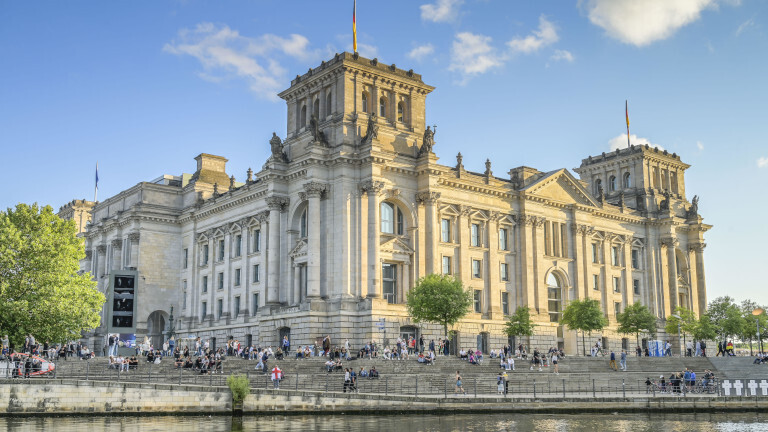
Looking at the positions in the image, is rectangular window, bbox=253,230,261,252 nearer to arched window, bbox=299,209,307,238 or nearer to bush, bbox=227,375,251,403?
arched window, bbox=299,209,307,238

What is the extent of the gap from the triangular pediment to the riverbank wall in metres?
36.4

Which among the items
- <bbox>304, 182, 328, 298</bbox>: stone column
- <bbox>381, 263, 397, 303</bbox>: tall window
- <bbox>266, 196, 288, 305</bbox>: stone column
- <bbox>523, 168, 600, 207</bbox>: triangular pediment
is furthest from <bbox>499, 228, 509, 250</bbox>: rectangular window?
<bbox>266, 196, 288, 305</bbox>: stone column

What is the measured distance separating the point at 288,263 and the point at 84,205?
2052 inches

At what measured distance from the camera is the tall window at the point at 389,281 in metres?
67.3

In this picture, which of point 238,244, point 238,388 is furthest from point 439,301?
point 238,244

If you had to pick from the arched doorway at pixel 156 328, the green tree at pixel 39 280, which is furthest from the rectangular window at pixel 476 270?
the arched doorway at pixel 156 328

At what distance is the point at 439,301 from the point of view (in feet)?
197

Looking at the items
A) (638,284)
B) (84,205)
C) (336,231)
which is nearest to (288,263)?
(336,231)

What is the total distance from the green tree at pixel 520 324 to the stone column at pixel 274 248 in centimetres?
1949

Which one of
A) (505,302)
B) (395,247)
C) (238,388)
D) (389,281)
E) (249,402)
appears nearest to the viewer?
(238,388)

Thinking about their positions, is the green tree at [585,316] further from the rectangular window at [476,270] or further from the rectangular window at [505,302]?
the rectangular window at [476,270]

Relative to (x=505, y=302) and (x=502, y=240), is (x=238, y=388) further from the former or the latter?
(x=502, y=240)

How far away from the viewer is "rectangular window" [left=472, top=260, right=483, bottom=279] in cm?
7356

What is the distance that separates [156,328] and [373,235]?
115 feet
